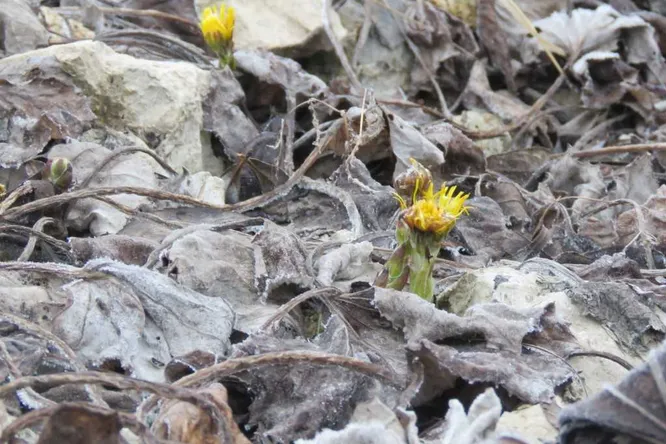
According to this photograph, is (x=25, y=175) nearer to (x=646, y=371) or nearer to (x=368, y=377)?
(x=368, y=377)

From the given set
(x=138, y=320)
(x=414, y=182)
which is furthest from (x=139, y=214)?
(x=414, y=182)

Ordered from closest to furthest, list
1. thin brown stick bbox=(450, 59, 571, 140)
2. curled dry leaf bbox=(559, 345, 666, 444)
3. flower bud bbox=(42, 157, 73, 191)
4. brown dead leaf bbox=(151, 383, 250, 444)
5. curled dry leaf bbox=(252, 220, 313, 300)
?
curled dry leaf bbox=(559, 345, 666, 444), brown dead leaf bbox=(151, 383, 250, 444), curled dry leaf bbox=(252, 220, 313, 300), flower bud bbox=(42, 157, 73, 191), thin brown stick bbox=(450, 59, 571, 140)

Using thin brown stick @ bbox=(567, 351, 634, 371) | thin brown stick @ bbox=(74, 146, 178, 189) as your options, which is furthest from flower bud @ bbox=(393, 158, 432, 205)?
thin brown stick @ bbox=(74, 146, 178, 189)

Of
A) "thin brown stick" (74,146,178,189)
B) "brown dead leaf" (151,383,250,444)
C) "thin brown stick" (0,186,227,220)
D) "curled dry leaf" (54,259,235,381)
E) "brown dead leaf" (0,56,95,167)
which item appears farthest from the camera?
"brown dead leaf" (0,56,95,167)

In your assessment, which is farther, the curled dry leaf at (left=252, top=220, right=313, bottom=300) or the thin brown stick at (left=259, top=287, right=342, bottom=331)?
the curled dry leaf at (left=252, top=220, right=313, bottom=300)

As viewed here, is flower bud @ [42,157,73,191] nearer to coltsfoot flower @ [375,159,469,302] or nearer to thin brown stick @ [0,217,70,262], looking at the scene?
thin brown stick @ [0,217,70,262]

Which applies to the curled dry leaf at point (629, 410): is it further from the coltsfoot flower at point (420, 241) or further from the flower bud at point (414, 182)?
the flower bud at point (414, 182)

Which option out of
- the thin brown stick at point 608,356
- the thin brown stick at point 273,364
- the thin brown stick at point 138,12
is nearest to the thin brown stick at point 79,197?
the thin brown stick at point 273,364
